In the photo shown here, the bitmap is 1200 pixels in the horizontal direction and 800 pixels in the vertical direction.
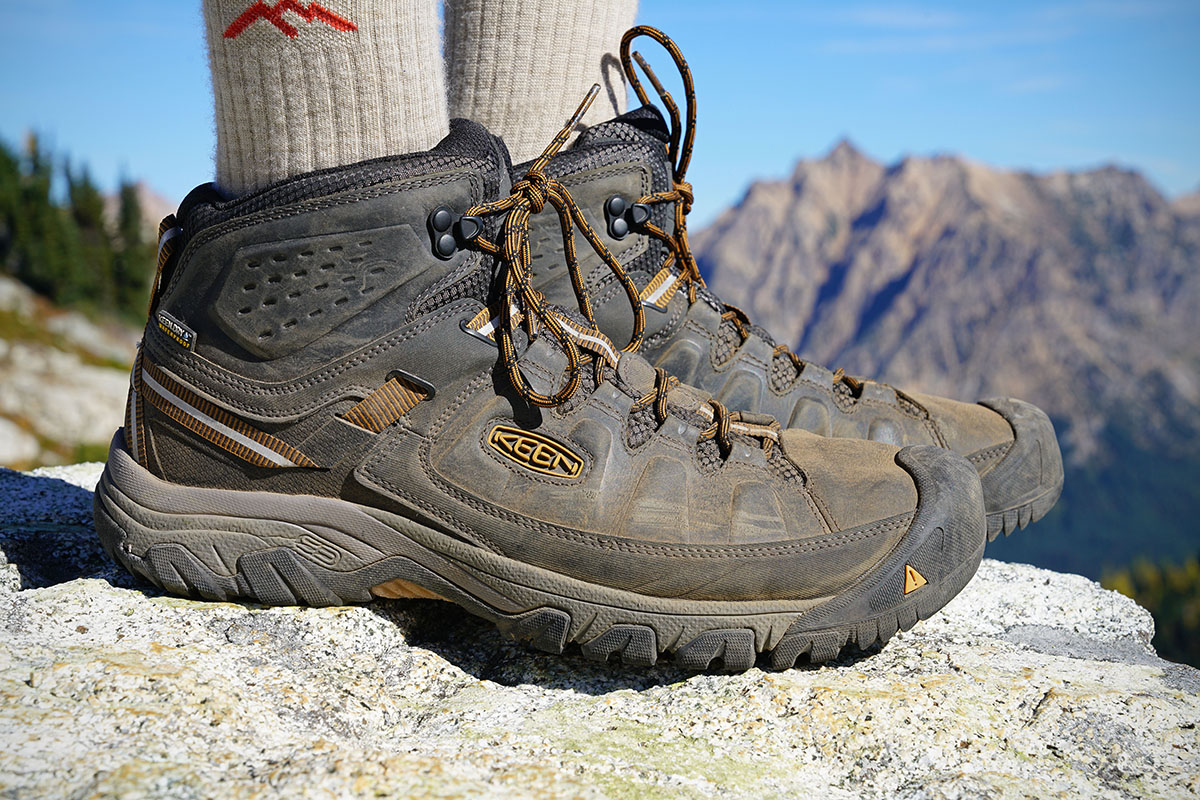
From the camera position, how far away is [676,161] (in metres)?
2.75

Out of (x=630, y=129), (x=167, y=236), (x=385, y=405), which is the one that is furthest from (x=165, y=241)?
(x=630, y=129)

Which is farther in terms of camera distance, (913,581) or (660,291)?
(660,291)

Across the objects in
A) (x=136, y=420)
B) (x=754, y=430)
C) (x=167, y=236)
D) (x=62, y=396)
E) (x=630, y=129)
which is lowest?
(x=62, y=396)

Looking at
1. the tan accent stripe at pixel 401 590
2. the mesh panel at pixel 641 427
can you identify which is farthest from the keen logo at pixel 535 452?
the tan accent stripe at pixel 401 590

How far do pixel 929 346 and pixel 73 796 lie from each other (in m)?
213

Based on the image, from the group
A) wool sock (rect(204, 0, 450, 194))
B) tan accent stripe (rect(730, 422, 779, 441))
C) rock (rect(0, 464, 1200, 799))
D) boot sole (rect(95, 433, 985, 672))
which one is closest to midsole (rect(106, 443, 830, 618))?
boot sole (rect(95, 433, 985, 672))

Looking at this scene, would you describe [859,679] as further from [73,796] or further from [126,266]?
[126,266]

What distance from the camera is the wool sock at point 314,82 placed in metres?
1.71

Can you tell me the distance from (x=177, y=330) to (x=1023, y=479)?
240cm

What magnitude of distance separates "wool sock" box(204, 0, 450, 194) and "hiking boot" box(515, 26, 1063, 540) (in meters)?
0.66

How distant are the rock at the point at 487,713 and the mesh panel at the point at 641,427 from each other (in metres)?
0.55

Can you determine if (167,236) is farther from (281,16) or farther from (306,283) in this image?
(281,16)

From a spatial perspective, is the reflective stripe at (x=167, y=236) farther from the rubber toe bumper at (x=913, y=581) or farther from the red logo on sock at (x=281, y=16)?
the rubber toe bumper at (x=913, y=581)

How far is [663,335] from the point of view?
268 cm
